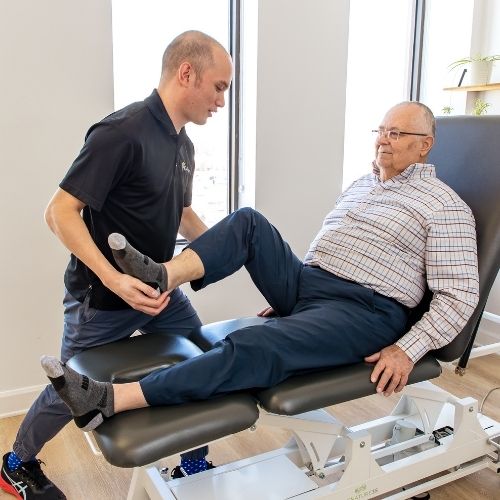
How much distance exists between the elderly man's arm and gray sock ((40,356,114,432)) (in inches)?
25.8

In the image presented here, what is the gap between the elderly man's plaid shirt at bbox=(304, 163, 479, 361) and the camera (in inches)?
58.4

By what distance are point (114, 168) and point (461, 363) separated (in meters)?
1.39

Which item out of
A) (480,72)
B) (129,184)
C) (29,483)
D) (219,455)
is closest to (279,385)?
(129,184)

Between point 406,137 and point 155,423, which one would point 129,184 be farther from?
point 406,137

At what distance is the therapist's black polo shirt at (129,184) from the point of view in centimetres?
138

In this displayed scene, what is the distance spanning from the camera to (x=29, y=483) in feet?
5.31

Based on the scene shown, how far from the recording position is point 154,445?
42.4 inches

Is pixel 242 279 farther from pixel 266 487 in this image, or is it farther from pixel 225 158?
pixel 266 487

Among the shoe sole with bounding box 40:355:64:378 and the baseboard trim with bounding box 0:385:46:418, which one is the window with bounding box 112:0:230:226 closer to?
the baseboard trim with bounding box 0:385:46:418

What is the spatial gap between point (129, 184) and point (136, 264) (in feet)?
0.98

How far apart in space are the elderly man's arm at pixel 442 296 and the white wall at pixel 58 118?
43.4 inches

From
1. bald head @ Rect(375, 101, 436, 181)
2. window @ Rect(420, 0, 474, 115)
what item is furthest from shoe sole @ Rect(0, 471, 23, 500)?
window @ Rect(420, 0, 474, 115)

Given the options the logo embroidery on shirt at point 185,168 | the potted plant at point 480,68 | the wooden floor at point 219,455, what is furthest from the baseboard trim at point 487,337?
the logo embroidery on shirt at point 185,168

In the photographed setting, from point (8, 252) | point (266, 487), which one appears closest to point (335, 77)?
point (8, 252)
